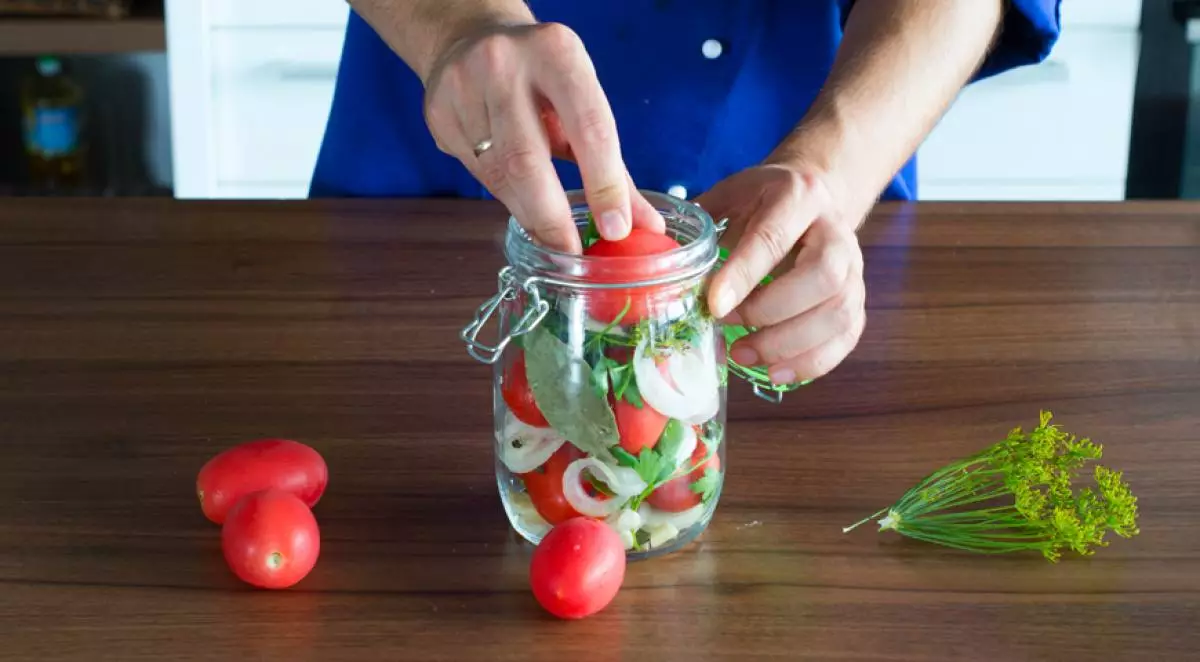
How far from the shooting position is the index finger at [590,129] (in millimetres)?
668

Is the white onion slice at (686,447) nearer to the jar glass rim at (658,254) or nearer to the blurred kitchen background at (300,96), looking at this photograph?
the jar glass rim at (658,254)

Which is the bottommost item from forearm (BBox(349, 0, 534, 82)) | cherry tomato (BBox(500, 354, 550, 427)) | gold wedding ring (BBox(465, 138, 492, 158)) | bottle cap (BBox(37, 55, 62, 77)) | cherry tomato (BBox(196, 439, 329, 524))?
bottle cap (BBox(37, 55, 62, 77))

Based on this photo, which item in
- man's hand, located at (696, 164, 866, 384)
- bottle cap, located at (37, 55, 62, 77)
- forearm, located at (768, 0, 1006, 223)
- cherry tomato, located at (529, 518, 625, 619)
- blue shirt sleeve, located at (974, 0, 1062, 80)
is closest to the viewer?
cherry tomato, located at (529, 518, 625, 619)

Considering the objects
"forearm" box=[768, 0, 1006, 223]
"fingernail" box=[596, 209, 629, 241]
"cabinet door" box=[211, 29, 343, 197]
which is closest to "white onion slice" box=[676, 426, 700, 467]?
"fingernail" box=[596, 209, 629, 241]

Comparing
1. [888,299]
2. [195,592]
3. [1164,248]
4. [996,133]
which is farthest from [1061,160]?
[195,592]

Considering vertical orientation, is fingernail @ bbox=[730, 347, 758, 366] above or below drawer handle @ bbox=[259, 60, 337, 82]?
above

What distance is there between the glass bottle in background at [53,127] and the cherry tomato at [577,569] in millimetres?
1838

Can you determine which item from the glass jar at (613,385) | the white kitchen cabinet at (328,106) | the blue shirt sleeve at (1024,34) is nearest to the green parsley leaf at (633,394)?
the glass jar at (613,385)

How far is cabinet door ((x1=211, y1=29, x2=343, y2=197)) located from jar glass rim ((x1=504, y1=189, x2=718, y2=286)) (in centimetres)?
148

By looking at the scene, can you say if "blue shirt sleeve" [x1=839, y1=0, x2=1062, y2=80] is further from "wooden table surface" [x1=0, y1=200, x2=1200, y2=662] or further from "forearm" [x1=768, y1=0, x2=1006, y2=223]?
"wooden table surface" [x1=0, y1=200, x2=1200, y2=662]

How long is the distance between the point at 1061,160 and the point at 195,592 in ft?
6.05

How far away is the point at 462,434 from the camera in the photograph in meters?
0.84

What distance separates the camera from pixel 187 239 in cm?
114

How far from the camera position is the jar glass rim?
659mm
